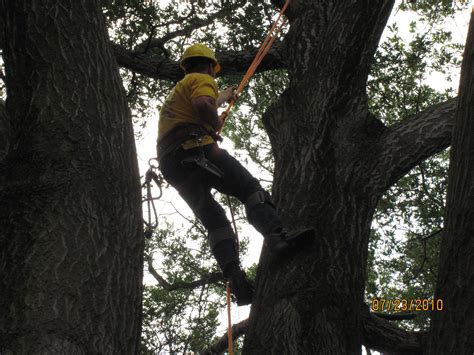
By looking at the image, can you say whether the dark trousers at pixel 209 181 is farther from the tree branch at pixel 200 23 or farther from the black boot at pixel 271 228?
the tree branch at pixel 200 23

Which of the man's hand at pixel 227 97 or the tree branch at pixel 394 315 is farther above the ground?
the man's hand at pixel 227 97

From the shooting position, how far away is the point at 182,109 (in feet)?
13.9

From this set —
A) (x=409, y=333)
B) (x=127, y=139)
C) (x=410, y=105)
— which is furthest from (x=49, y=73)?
(x=410, y=105)

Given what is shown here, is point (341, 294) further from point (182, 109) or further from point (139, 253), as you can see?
point (182, 109)

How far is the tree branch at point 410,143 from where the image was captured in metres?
3.50

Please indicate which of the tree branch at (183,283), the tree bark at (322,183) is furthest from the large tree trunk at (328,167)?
the tree branch at (183,283)

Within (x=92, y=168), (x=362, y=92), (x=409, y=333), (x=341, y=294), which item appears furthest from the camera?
(x=362, y=92)

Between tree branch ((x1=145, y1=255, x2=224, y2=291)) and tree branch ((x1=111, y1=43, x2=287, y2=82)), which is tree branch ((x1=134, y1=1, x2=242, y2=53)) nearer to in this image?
tree branch ((x1=111, y1=43, x2=287, y2=82))

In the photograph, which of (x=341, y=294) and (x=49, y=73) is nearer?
(x=49, y=73)

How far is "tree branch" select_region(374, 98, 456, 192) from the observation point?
3504mm

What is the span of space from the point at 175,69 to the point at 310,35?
72.7 inches

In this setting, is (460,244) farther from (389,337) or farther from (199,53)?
(199,53)

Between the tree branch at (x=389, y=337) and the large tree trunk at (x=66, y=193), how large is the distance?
1533 mm

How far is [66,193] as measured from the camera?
90.0 inches
